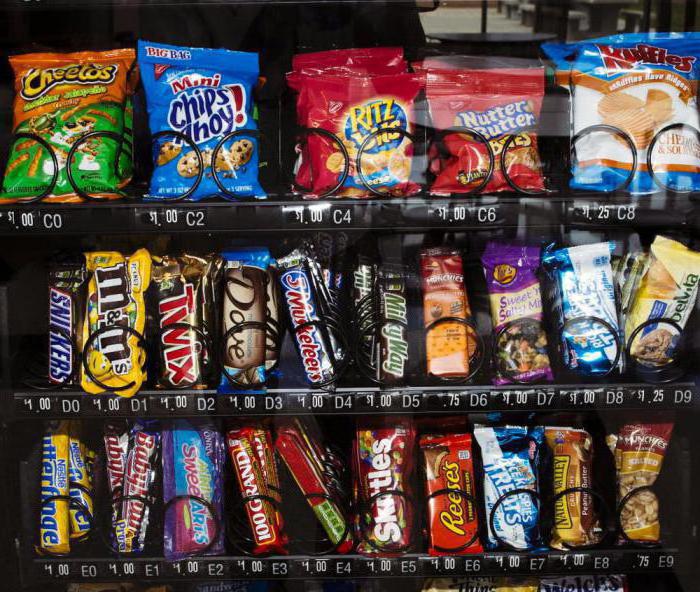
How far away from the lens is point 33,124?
1.36 metres

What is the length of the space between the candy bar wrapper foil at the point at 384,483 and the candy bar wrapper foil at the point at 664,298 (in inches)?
17.7

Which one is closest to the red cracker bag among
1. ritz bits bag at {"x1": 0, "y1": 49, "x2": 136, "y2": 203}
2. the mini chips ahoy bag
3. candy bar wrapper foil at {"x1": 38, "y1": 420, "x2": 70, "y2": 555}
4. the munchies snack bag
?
the munchies snack bag

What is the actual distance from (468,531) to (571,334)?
401mm

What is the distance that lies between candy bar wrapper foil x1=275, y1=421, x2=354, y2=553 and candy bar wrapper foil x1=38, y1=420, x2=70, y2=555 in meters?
0.39

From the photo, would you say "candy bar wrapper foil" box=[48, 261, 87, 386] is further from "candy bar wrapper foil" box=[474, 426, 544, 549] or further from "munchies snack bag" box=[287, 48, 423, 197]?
"candy bar wrapper foil" box=[474, 426, 544, 549]

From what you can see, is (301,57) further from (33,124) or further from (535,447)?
(535,447)

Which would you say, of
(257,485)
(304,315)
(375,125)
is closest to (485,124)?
(375,125)

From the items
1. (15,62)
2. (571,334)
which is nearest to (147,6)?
(15,62)

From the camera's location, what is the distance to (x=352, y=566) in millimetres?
1353

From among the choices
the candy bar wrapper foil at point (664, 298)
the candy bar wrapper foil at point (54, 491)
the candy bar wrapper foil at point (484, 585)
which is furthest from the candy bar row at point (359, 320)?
the candy bar wrapper foil at point (484, 585)

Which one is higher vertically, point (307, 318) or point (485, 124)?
point (485, 124)

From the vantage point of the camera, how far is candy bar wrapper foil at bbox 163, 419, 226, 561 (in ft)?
4.65

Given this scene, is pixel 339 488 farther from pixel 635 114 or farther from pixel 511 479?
pixel 635 114

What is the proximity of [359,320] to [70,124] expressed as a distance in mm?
612
